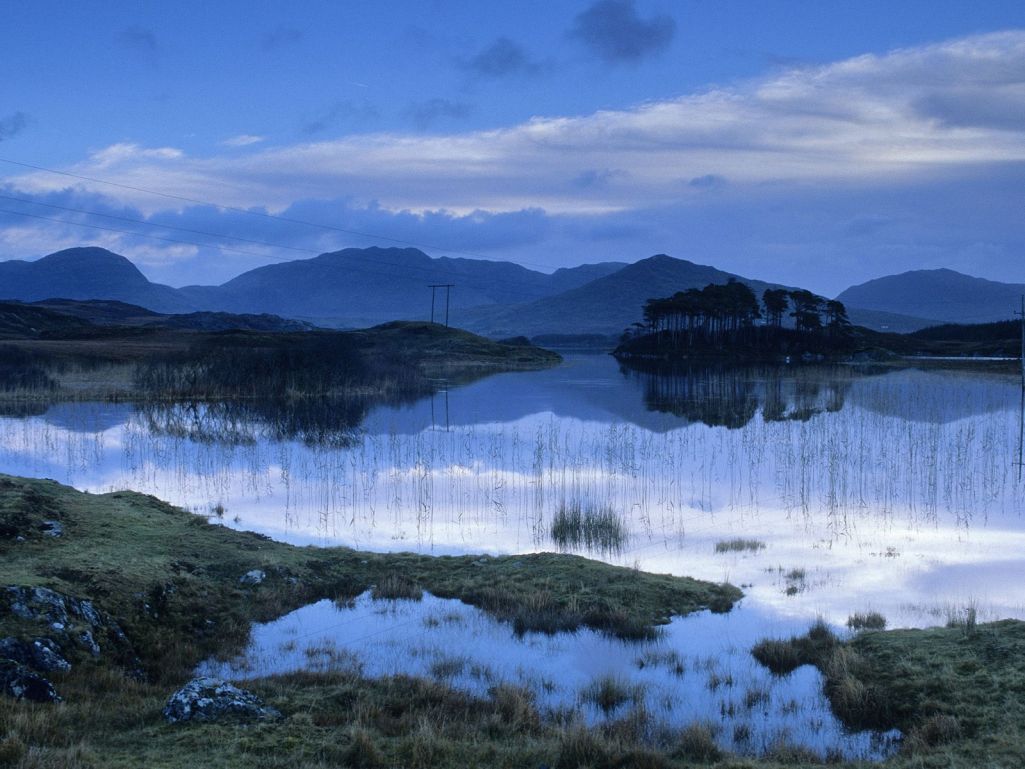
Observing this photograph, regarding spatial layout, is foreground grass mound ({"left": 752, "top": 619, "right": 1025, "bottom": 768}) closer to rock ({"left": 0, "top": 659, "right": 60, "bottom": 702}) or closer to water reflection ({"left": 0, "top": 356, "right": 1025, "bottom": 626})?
water reflection ({"left": 0, "top": 356, "right": 1025, "bottom": 626})

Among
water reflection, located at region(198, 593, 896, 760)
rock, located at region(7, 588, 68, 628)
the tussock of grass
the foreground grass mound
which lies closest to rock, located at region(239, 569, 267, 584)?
water reflection, located at region(198, 593, 896, 760)

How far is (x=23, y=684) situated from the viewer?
8320 mm

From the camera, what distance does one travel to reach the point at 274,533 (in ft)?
57.3

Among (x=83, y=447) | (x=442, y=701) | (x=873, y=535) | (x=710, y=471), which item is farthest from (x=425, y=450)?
(x=442, y=701)

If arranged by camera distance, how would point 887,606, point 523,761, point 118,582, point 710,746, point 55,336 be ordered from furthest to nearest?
1. point 55,336
2. point 887,606
3. point 118,582
4. point 710,746
5. point 523,761

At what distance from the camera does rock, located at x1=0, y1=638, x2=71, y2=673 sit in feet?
29.0

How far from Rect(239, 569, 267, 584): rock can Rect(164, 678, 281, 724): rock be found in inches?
194

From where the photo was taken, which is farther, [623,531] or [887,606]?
[623,531]

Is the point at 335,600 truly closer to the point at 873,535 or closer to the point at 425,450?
the point at 873,535

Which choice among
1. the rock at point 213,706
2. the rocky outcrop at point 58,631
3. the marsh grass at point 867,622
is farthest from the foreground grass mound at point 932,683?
the rocky outcrop at point 58,631

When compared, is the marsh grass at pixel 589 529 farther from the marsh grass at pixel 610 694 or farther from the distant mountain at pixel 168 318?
the distant mountain at pixel 168 318

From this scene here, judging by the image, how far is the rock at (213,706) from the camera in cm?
772

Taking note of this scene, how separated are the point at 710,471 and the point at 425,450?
9366 millimetres

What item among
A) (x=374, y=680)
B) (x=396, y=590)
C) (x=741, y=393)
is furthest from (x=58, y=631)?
(x=741, y=393)
